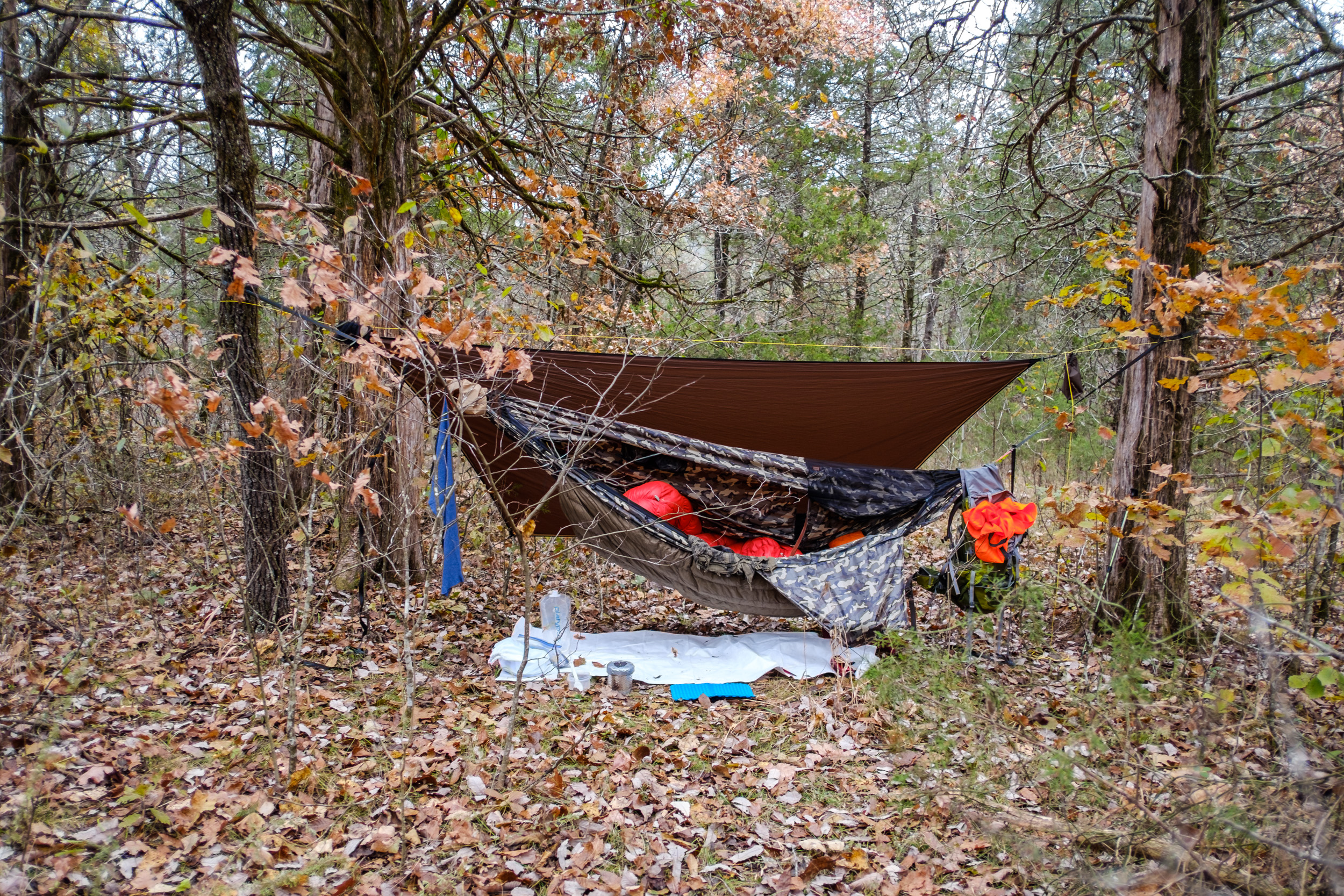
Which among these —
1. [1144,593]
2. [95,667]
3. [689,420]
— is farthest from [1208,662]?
[95,667]

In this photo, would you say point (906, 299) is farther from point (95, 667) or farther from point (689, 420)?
point (95, 667)

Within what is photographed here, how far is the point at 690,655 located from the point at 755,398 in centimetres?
111

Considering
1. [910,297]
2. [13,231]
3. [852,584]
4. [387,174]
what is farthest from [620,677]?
[910,297]

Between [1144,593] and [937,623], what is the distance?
2.66 feet

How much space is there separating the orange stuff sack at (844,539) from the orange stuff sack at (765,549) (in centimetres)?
16

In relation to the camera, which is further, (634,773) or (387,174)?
(387,174)

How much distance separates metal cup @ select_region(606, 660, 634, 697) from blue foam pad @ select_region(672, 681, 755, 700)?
0.51 feet

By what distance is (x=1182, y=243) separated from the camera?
2.59m

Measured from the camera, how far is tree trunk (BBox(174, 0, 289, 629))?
2.29 m

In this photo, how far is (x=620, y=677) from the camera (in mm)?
2461

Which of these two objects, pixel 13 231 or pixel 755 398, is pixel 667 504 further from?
pixel 13 231

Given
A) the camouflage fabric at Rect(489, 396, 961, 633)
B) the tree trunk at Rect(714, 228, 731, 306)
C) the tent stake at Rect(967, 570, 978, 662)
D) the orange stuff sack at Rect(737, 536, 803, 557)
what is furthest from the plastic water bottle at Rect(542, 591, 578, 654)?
the tree trunk at Rect(714, 228, 731, 306)

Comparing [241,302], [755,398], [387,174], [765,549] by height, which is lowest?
[765,549]

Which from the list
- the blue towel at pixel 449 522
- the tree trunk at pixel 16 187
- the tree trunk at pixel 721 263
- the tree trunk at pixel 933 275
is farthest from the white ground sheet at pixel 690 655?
the tree trunk at pixel 933 275
